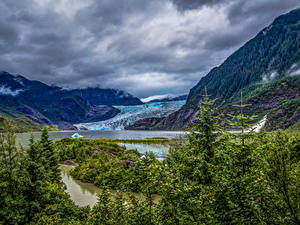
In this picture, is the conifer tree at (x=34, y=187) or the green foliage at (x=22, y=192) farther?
the conifer tree at (x=34, y=187)

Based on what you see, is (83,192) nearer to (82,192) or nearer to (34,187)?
(82,192)

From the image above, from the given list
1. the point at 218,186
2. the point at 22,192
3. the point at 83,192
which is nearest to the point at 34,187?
the point at 22,192

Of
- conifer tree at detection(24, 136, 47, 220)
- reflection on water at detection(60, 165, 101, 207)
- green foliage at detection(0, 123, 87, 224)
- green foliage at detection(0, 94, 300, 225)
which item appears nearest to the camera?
green foliage at detection(0, 94, 300, 225)

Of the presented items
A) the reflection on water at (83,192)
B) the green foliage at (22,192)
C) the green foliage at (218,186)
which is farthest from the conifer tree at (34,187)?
the reflection on water at (83,192)

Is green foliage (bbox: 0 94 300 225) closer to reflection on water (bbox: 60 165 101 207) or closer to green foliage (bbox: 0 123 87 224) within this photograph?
green foliage (bbox: 0 123 87 224)

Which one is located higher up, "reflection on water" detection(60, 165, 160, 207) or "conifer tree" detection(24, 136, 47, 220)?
"conifer tree" detection(24, 136, 47, 220)

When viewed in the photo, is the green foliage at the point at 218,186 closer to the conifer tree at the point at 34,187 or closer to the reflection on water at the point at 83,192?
the conifer tree at the point at 34,187

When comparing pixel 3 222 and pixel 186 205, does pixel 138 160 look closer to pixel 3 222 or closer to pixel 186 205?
pixel 186 205

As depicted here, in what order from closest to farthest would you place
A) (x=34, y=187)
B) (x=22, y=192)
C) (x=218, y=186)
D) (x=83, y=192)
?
1. (x=218, y=186)
2. (x=22, y=192)
3. (x=34, y=187)
4. (x=83, y=192)

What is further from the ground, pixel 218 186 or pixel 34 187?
pixel 218 186

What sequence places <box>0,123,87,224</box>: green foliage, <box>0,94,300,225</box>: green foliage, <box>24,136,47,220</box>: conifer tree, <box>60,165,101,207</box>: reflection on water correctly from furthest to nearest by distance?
<box>60,165,101,207</box>: reflection on water → <box>24,136,47,220</box>: conifer tree → <box>0,123,87,224</box>: green foliage → <box>0,94,300,225</box>: green foliage

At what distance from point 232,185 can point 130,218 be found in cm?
415

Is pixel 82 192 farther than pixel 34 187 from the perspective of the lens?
Yes

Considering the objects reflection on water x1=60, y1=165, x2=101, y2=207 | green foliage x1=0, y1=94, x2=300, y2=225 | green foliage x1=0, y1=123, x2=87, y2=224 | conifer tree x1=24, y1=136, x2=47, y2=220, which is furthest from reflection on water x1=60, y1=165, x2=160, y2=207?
green foliage x1=0, y1=94, x2=300, y2=225
